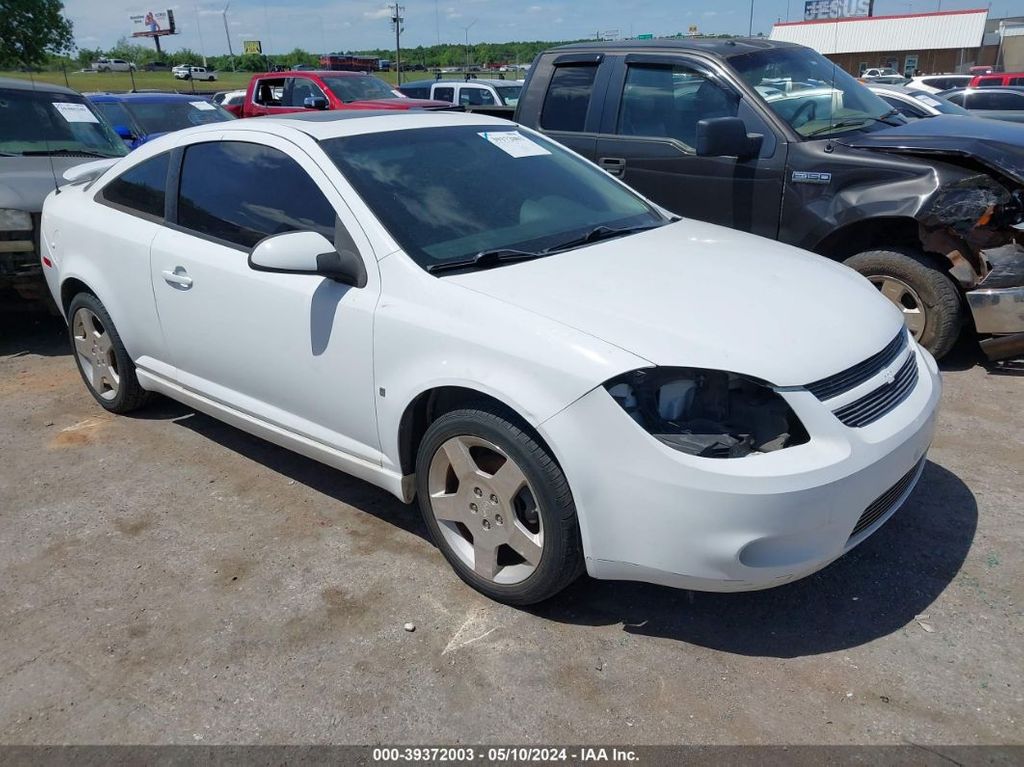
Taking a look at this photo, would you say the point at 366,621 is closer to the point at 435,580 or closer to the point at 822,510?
the point at 435,580

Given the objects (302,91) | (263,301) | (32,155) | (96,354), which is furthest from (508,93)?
(263,301)

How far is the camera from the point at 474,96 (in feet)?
56.6

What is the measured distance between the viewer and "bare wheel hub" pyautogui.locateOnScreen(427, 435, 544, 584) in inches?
112

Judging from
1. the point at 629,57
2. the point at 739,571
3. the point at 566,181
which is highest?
the point at 629,57

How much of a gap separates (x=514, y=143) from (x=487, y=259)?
112 cm

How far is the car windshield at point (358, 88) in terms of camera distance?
1436cm

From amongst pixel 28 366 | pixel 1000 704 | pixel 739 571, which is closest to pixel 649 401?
pixel 739 571

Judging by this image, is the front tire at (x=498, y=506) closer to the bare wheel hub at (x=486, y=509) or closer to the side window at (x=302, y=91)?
the bare wheel hub at (x=486, y=509)

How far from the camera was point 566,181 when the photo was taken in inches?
154

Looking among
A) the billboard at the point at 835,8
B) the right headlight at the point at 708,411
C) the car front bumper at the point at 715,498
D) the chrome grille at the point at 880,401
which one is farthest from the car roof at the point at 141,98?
the billboard at the point at 835,8

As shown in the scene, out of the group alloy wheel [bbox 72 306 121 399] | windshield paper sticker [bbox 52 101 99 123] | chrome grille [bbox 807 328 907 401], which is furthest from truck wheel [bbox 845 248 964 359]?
windshield paper sticker [bbox 52 101 99 123]

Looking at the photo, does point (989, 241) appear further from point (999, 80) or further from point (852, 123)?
point (999, 80)

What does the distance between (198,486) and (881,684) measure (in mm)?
3104

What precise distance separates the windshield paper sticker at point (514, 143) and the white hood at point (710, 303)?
0.75m
